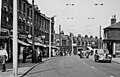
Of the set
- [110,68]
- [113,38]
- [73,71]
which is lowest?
[110,68]

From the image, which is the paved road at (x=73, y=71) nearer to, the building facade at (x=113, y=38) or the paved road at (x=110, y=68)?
the paved road at (x=110, y=68)

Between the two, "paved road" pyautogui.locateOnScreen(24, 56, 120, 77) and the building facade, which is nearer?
"paved road" pyautogui.locateOnScreen(24, 56, 120, 77)

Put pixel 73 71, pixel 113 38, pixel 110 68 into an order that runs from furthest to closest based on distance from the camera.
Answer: pixel 113 38 → pixel 110 68 → pixel 73 71

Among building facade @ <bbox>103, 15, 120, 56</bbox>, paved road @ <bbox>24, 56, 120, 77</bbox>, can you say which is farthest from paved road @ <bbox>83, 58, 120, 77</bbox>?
building facade @ <bbox>103, 15, 120, 56</bbox>

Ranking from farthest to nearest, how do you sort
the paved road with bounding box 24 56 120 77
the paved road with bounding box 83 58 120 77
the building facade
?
the building facade, the paved road with bounding box 83 58 120 77, the paved road with bounding box 24 56 120 77

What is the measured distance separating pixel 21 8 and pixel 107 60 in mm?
13780

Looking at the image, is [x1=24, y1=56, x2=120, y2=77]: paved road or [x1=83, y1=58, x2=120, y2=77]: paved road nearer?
[x1=24, y1=56, x2=120, y2=77]: paved road

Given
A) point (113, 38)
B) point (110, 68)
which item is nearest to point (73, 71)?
point (110, 68)

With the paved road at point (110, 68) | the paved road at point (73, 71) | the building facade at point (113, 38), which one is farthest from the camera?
the building facade at point (113, 38)

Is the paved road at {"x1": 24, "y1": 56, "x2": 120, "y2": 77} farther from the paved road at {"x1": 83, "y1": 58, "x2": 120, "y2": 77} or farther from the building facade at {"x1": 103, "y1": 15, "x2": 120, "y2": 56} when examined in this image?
the building facade at {"x1": 103, "y1": 15, "x2": 120, "y2": 56}

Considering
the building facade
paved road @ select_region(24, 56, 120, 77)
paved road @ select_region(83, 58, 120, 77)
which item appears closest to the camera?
paved road @ select_region(24, 56, 120, 77)

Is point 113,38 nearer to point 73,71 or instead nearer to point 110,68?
point 110,68

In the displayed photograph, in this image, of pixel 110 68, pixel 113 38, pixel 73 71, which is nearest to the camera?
pixel 73 71

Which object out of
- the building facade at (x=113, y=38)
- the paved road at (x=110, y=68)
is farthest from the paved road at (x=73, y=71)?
the building facade at (x=113, y=38)
